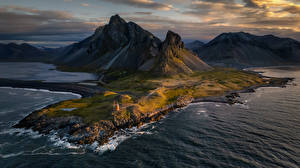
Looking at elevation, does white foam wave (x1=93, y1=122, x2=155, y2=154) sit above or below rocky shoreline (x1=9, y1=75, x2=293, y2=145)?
below

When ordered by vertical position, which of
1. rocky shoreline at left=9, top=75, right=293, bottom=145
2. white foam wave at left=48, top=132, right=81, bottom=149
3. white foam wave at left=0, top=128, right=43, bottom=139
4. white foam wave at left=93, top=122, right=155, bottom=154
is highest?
rocky shoreline at left=9, top=75, right=293, bottom=145

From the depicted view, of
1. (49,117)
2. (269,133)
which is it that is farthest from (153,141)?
(49,117)

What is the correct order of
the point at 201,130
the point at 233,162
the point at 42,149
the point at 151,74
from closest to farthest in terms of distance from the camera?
the point at 233,162
the point at 42,149
the point at 201,130
the point at 151,74

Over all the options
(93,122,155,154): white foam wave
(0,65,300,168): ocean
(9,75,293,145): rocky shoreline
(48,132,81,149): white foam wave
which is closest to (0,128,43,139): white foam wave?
(0,65,300,168): ocean

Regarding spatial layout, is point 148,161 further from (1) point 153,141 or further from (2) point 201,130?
(2) point 201,130

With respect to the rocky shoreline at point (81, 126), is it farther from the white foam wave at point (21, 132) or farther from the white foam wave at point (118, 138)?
the white foam wave at point (118, 138)

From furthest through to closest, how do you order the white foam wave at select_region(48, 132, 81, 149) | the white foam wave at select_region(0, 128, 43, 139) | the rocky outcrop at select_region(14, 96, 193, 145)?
1. the white foam wave at select_region(0, 128, 43, 139)
2. the rocky outcrop at select_region(14, 96, 193, 145)
3. the white foam wave at select_region(48, 132, 81, 149)

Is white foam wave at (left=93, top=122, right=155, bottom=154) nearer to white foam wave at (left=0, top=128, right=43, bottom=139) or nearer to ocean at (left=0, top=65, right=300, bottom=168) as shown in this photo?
ocean at (left=0, top=65, right=300, bottom=168)

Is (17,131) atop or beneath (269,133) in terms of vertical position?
beneath
